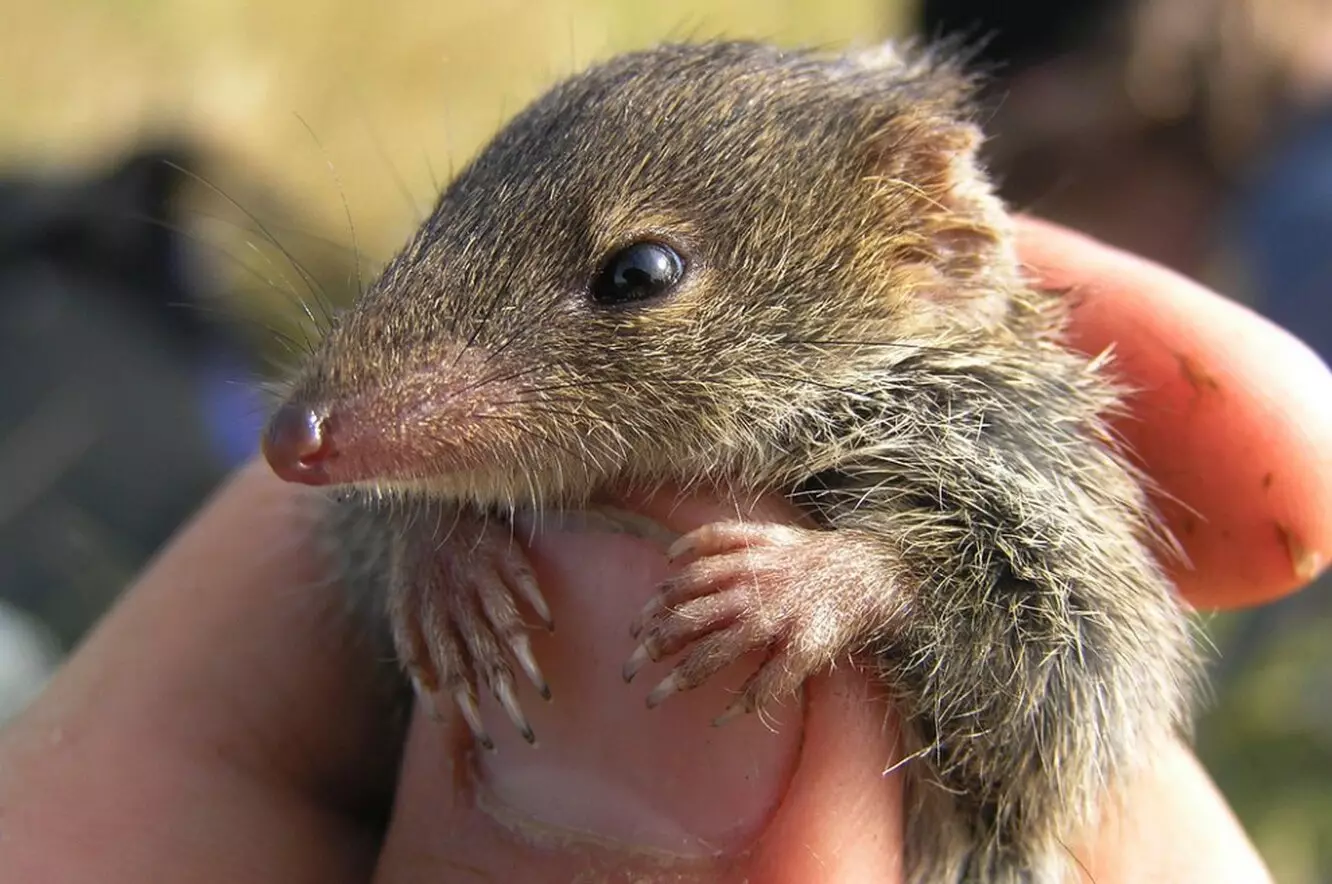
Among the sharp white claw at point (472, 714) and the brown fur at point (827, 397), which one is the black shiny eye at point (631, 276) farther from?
the sharp white claw at point (472, 714)

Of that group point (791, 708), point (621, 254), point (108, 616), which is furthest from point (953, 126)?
point (108, 616)

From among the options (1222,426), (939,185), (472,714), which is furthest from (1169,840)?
(472,714)

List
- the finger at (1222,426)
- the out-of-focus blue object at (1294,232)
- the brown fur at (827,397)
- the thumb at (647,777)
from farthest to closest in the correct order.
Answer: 1. the out-of-focus blue object at (1294,232)
2. the finger at (1222,426)
3. the brown fur at (827,397)
4. the thumb at (647,777)

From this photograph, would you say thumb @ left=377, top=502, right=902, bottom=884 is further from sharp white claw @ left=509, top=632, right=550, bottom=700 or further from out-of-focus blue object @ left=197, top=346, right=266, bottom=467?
out-of-focus blue object @ left=197, top=346, right=266, bottom=467

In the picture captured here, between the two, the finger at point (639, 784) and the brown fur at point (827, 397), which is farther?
the brown fur at point (827, 397)

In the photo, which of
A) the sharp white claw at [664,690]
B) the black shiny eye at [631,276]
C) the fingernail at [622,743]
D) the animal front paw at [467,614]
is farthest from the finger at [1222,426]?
the animal front paw at [467,614]

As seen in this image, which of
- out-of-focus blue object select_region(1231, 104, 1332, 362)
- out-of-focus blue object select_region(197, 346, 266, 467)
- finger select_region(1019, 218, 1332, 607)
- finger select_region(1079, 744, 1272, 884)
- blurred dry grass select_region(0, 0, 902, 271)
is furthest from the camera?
blurred dry grass select_region(0, 0, 902, 271)

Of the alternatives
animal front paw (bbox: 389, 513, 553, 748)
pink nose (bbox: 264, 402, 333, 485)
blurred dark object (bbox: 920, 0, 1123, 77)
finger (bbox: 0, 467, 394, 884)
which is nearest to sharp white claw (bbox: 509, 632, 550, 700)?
animal front paw (bbox: 389, 513, 553, 748)
